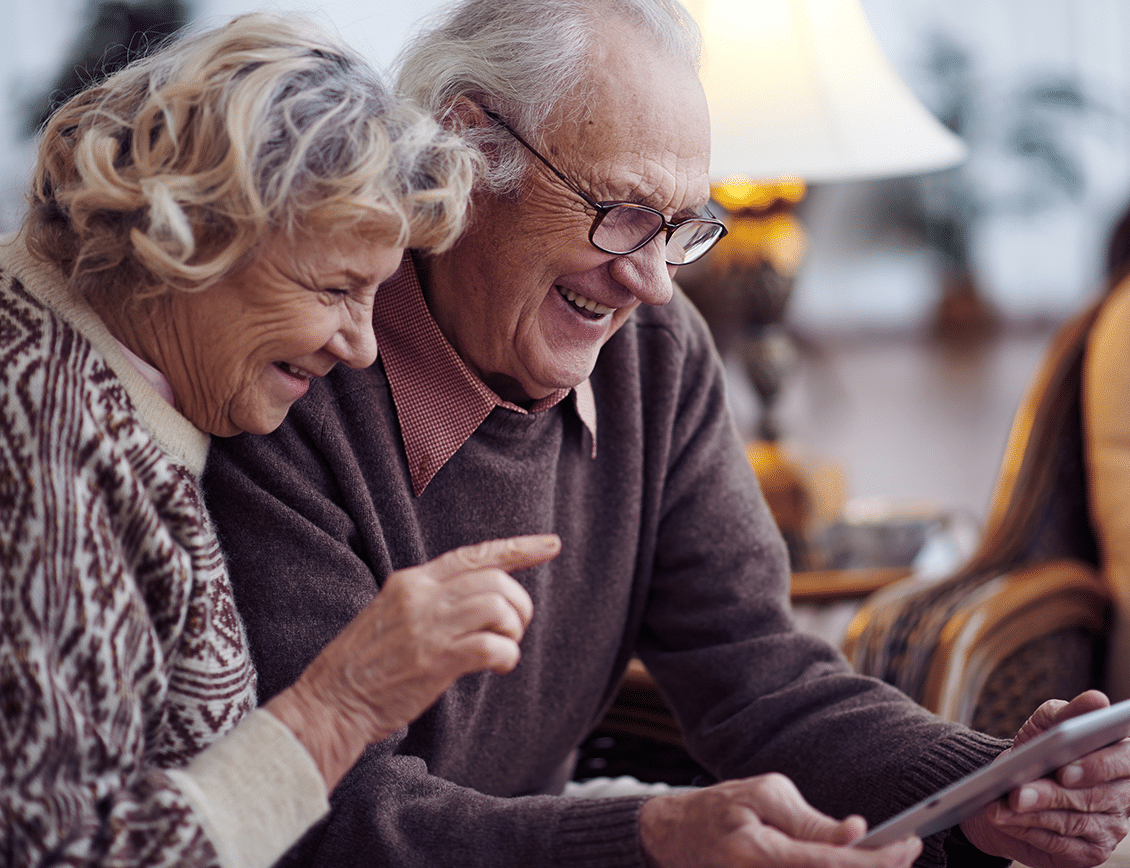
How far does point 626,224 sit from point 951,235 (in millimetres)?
5149

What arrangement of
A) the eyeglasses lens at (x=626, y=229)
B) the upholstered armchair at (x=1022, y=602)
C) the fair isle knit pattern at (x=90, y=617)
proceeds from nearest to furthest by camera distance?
1. the fair isle knit pattern at (x=90, y=617)
2. the eyeglasses lens at (x=626, y=229)
3. the upholstered armchair at (x=1022, y=602)

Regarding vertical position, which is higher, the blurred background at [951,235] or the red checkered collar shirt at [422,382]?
the red checkered collar shirt at [422,382]

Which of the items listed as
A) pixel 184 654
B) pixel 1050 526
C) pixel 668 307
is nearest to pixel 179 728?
pixel 184 654

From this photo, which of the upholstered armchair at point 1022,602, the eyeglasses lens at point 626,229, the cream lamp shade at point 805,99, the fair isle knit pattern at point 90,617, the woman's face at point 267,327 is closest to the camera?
the fair isle knit pattern at point 90,617

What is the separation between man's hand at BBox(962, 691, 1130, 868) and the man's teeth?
1.79ft

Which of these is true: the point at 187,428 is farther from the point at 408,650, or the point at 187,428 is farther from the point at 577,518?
the point at 577,518

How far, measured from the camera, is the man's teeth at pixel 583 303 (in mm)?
A: 1079

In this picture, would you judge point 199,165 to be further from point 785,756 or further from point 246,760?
point 785,756

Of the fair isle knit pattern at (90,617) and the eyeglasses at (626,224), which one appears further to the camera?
the eyeglasses at (626,224)

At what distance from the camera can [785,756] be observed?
1.16 meters

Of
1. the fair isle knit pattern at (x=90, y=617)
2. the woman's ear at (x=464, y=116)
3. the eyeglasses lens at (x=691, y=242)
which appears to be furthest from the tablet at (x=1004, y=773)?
the woman's ear at (x=464, y=116)

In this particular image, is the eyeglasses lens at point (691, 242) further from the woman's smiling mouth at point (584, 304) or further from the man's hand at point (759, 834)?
the man's hand at point (759, 834)

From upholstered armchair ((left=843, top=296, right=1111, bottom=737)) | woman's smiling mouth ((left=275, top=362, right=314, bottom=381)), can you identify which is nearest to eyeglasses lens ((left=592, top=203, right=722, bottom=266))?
woman's smiling mouth ((left=275, top=362, right=314, bottom=381))

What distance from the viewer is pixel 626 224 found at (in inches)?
41.5
